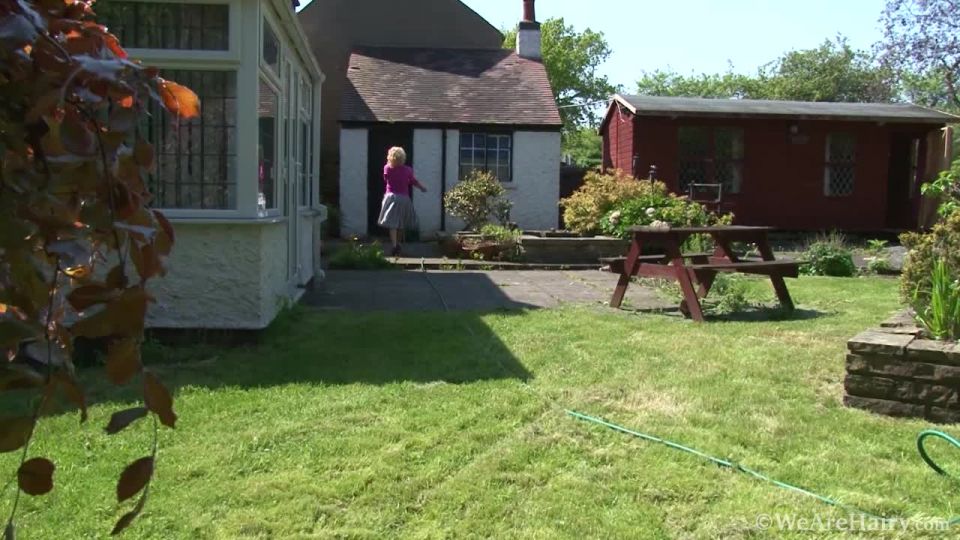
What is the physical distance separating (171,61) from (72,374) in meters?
5.43

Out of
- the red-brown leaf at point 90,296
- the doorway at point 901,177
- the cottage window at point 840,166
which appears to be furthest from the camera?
the doorway at point 901,177

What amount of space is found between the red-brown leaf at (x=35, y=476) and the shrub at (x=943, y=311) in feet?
16.1

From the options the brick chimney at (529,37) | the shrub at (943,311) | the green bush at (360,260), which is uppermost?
the brick chimney at (529,37)

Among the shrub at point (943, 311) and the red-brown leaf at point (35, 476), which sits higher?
the red-brown leaf at point (35, 476)

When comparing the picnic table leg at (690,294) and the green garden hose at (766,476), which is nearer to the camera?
the green garden hose at (766,476)

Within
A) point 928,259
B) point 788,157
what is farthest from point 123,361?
point 788,157

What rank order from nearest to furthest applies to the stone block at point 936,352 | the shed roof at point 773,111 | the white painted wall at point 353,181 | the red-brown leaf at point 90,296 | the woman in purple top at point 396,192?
1. the red-brown leaf at point 90,296
2. the stone block at point 936,352
3. the woman in purple top at point 396,192
4. the white painted wall at point 353,181
5. the shed roof at point 773,111

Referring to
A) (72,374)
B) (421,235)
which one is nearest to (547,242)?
(421,235)

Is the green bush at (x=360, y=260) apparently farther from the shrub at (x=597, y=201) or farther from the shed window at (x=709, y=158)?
the shed window at (x=709, y=158)

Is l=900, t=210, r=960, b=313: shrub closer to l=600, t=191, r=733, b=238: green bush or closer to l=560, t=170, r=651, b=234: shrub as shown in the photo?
l=600, t=191, r=733, b=238: green bush

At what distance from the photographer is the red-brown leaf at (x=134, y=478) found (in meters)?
1.41

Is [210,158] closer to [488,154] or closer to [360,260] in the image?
[360,260]

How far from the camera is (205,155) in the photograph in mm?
6465

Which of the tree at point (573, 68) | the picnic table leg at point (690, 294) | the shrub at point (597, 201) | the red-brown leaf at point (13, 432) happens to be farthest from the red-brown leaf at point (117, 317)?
the tree at point (573, 68)
